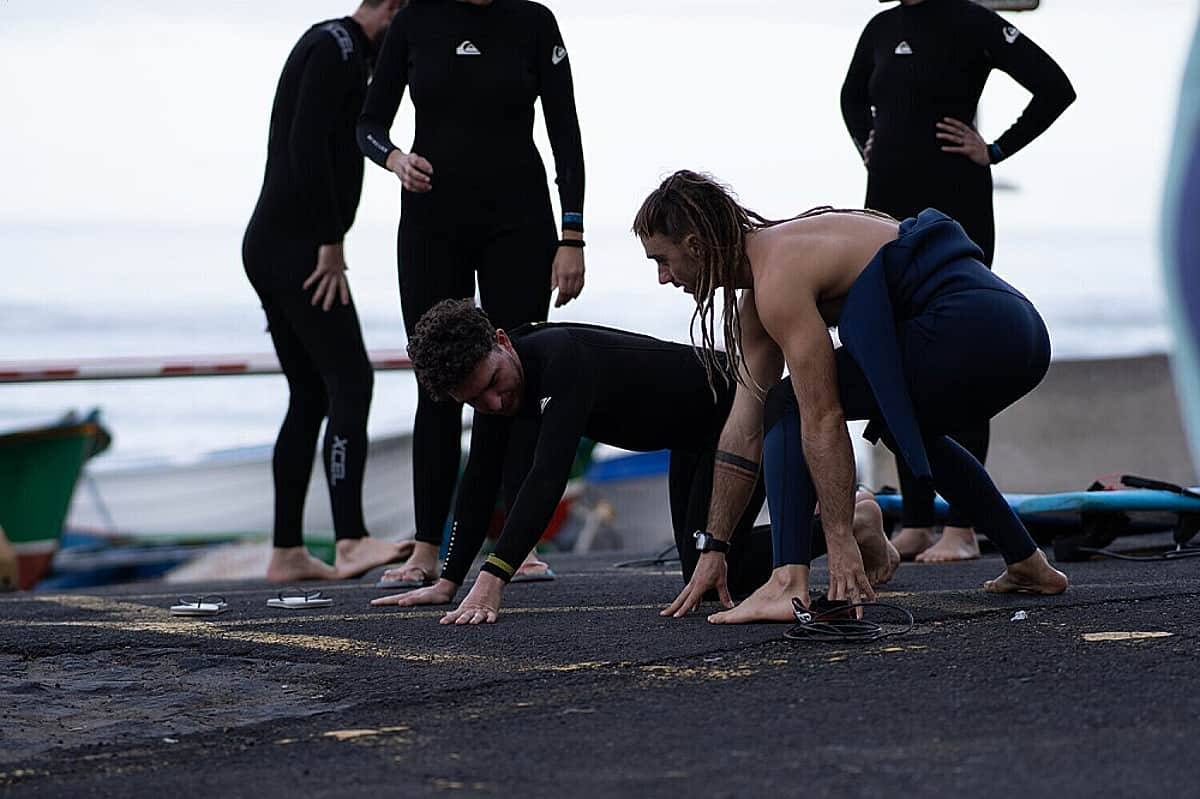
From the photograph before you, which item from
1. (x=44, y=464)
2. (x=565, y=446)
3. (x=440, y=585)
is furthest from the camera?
(x=44, y=464)

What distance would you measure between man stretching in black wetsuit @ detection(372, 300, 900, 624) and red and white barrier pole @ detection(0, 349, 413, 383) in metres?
4.68

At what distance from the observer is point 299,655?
145 inches

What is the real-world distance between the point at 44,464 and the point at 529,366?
12965 mm

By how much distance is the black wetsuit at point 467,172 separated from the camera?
4.85 meters

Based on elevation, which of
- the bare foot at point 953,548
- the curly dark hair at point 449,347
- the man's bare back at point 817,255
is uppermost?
the man's bare back at point 817,255

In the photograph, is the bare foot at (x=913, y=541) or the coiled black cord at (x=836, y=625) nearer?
the coiled black cord at (x=836, y=625)

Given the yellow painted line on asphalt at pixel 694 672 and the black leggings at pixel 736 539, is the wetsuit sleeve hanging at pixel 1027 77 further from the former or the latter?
the yellow painted line on asphalt at pixel 694 672

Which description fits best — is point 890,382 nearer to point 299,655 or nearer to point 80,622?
point 299,655

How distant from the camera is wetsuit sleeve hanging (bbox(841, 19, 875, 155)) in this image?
5.67 metres

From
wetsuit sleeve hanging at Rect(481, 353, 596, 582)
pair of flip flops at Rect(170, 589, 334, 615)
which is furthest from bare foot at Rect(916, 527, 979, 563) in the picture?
pair of flip flops at Rect(170, 589, 334, 615)

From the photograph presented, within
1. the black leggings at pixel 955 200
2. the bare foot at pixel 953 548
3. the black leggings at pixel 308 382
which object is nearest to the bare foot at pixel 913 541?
the bare foot at pixel 953 548

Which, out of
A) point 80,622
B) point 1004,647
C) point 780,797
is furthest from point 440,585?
point 780,797

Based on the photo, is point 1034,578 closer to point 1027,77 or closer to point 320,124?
point 1027,77

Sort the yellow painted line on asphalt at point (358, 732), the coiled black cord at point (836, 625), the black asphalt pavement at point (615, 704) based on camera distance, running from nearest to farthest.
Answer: the black asphalt pavement at point (615, 704), the yellow painted line on asphalt at point (358, 732), the coiled black cord at point (836, 625)
